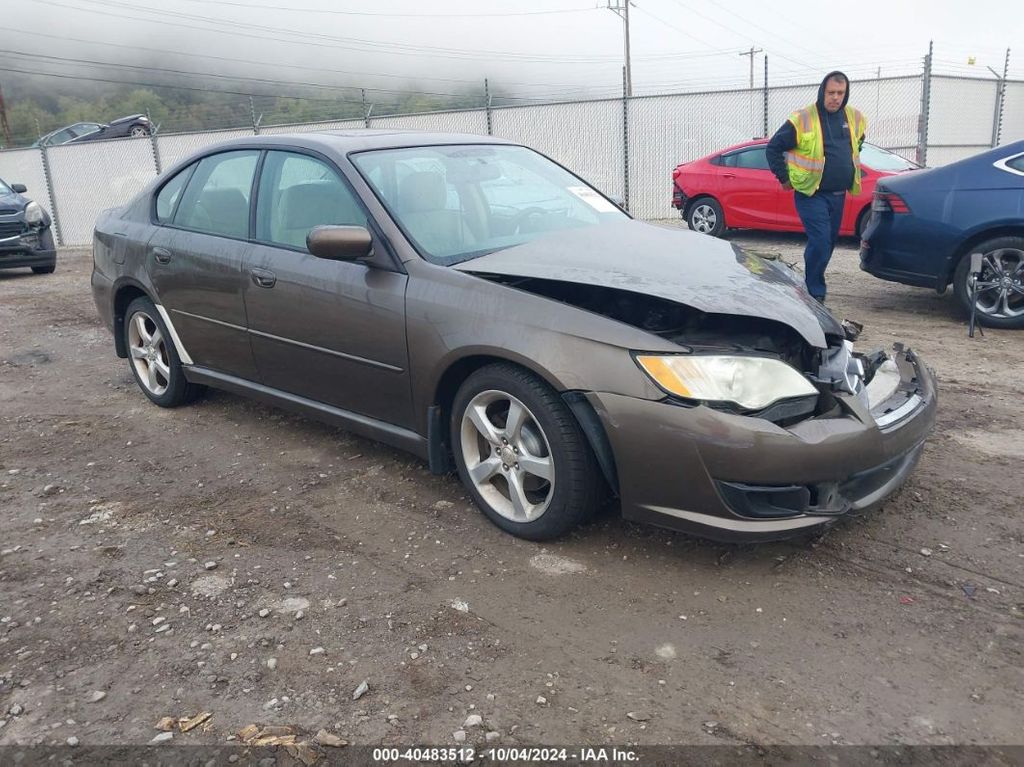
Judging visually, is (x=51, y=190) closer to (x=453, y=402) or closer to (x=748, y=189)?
(x=748, y=189)

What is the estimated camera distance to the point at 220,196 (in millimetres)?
4426

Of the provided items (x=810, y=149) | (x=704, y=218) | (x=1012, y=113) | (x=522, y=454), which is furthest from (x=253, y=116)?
(x=522, y=454)

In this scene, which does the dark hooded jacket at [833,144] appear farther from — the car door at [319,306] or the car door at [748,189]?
the car door at [748,189]

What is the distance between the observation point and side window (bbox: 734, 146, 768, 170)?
11.3 m

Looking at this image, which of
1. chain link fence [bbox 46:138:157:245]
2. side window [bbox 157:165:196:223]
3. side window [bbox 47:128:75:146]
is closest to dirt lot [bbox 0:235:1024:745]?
side window [bbox 157:165:196:223]

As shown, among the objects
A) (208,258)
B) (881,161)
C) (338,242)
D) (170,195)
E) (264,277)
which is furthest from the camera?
(881,161)

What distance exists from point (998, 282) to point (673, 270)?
406 centimetres

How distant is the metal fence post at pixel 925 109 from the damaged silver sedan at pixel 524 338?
33.5ft

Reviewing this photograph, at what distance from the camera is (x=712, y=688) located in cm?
240

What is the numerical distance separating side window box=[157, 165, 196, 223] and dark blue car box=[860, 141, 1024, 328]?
502 centimetres

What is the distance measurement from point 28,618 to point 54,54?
15724cm

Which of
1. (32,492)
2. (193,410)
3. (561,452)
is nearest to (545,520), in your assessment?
(561,452)

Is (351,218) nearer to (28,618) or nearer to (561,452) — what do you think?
(561,452)

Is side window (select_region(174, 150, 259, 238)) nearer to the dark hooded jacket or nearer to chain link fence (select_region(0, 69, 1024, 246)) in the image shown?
the dark hooded jacket
